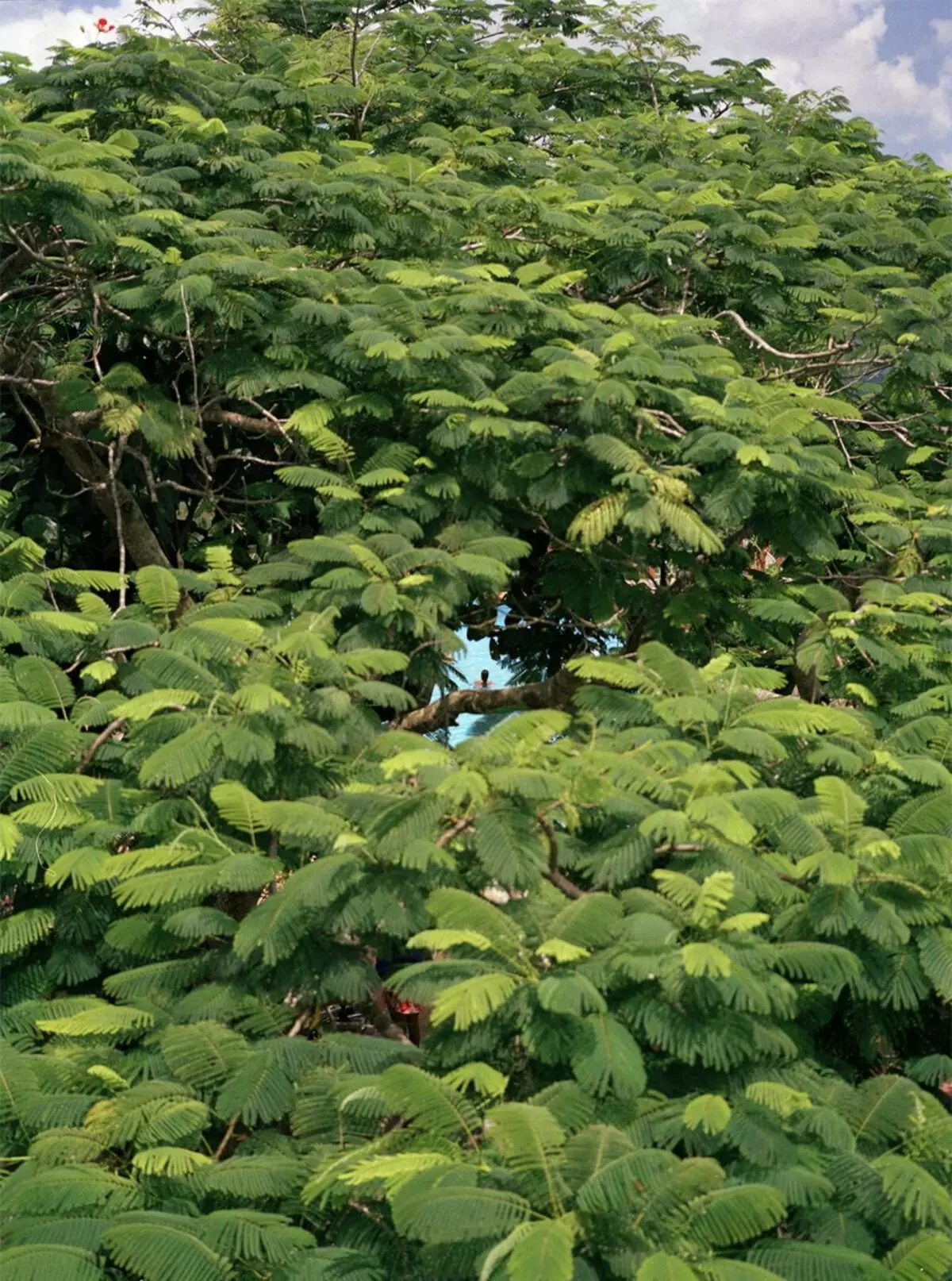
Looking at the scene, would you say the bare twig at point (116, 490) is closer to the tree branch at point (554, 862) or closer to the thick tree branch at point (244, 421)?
the thick tree branch at point (244, 421)

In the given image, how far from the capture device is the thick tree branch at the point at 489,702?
7020 mm

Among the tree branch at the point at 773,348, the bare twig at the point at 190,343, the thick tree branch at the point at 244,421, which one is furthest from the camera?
the tree branch at the point at 773,348

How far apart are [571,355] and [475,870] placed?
122 inches

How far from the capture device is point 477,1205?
10.2 ft

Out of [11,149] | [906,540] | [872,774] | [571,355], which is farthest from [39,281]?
[872,774]

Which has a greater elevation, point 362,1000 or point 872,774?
point 872,774

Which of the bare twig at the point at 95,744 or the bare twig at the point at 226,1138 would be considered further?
the bare twig at the point at 95,744

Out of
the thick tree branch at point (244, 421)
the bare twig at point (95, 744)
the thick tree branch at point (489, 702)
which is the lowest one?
the thick tree branch at point (489, 702)

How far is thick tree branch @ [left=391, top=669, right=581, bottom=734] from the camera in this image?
7.02 meters

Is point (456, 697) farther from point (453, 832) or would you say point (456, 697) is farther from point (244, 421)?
point (453, 832)

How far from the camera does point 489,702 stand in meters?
7.52

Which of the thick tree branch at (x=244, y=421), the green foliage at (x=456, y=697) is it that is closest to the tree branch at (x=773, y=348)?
the green foliage at (x=456, y=697)

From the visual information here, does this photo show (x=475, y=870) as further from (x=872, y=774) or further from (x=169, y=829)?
(x=872, y=774)

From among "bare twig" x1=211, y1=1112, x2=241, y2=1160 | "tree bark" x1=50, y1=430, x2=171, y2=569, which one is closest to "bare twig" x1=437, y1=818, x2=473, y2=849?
"bare twig" x1=211, y1=1112, x2=241, y2=1160
